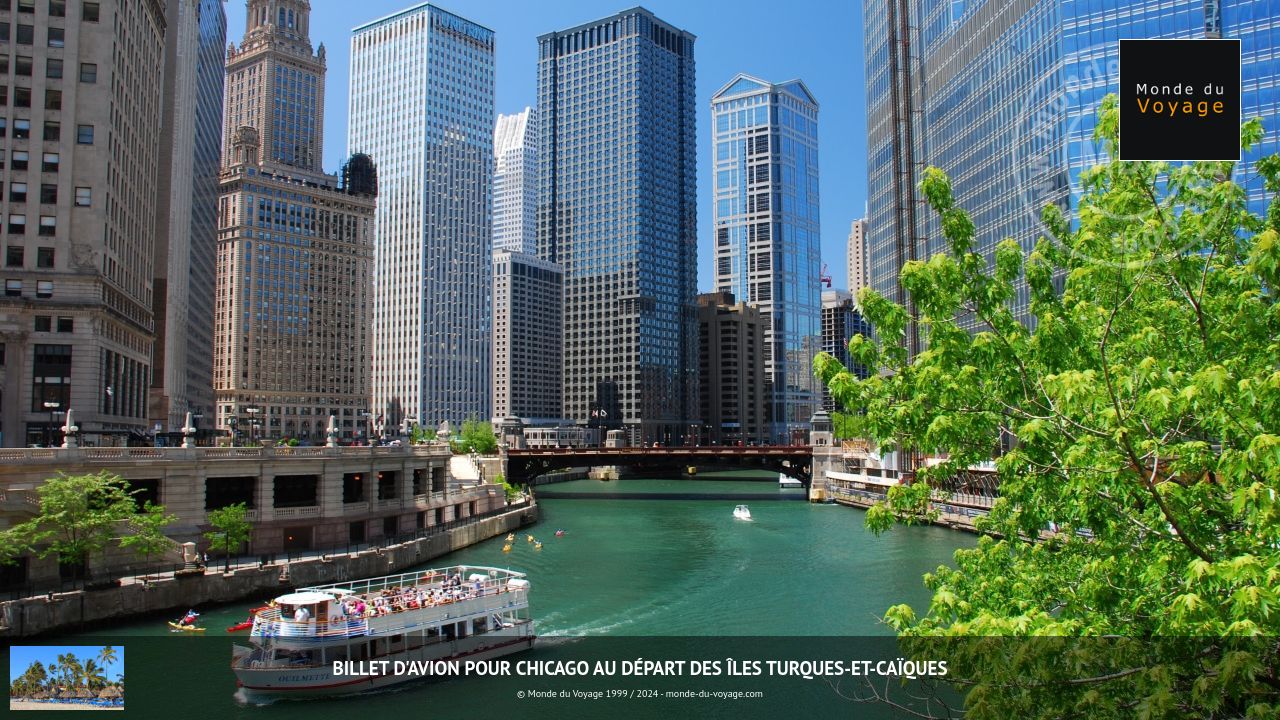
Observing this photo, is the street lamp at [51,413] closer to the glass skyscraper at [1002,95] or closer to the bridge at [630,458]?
the glass skyscraper at [1002,95]

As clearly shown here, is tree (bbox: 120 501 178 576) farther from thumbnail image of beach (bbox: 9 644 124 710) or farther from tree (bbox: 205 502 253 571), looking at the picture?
thumbnail image of beach (bbox: 9 644 124 710)

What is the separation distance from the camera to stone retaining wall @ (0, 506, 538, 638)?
150ft

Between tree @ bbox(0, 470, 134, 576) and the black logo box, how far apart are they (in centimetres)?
5280

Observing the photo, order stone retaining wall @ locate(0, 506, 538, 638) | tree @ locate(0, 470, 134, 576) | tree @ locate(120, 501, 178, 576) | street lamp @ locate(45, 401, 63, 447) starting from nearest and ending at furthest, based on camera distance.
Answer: stone retaining wall @ locate(0, 506, 538, 638) → tree @ locate(0, 470, 134, 576) → tree @ locate(120, 501, 178, 576) → street lamp @ locate(45, 401, 63, 447)

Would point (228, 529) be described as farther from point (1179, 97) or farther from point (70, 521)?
point (1179, 97)

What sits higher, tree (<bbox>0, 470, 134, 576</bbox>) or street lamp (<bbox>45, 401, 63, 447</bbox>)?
street lamp (<bbox>45, 401, 63, 447</bbox>)

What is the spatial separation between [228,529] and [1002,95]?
96079 mm

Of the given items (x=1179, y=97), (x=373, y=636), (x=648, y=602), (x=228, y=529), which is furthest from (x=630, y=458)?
(x=1179, y=97)

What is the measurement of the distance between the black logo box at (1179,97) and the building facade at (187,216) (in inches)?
4766

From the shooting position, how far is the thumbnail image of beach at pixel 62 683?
35.2 metres

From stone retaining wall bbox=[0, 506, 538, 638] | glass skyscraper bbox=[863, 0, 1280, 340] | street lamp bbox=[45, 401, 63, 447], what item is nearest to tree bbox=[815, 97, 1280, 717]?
stone retaining wall bbox=[0, 506, 538, 638]

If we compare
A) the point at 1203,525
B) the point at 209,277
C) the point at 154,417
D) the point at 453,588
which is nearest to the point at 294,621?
the point at 453,588

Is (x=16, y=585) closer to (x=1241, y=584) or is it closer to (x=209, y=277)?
(x=1241, y=584)

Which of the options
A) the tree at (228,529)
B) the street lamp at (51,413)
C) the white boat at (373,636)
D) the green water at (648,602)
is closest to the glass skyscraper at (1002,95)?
the green water at (648,602)
